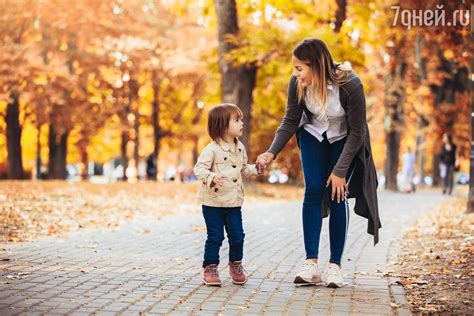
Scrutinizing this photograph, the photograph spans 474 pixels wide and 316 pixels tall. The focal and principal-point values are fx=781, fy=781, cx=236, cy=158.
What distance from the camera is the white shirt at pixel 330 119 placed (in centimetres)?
588

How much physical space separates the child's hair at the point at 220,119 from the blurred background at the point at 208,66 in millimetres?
7520

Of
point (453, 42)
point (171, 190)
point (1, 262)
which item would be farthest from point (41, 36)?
point (1, 262)

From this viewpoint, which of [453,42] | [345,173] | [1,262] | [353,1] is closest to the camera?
[345,173]

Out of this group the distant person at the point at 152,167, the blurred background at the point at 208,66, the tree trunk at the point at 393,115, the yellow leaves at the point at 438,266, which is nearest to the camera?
the yellow leaves at the point at 438,266

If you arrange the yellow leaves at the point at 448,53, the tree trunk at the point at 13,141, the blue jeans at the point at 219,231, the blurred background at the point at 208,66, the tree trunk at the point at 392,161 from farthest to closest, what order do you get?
the tree trunk at the point at 392,161 → the tree trunk at the point at 13,141 → the blurred background at the point at 208,66 → the yellow leaves at the point at 448,53 → the blue jeans at the point at 219,231

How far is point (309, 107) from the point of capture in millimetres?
5949

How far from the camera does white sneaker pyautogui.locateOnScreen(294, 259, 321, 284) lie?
5.90 m

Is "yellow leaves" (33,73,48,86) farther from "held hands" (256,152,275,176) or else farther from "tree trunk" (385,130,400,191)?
"held hands" (256,152,275,176)

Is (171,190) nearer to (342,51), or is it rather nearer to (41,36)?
(342,51)

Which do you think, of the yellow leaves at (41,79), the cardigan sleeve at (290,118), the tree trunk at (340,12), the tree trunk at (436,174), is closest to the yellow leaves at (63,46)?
the yellow leaves at (41,79)

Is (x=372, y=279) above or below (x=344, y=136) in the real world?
below

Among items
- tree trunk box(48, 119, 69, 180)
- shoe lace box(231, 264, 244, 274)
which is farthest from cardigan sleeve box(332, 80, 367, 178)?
tree trunk box(48, 119, 69, 180)

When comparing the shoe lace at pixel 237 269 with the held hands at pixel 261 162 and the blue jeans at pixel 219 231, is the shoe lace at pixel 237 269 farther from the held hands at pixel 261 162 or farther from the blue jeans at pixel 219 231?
the held hands at pixel 261 162

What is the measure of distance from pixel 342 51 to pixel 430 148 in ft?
49.6
